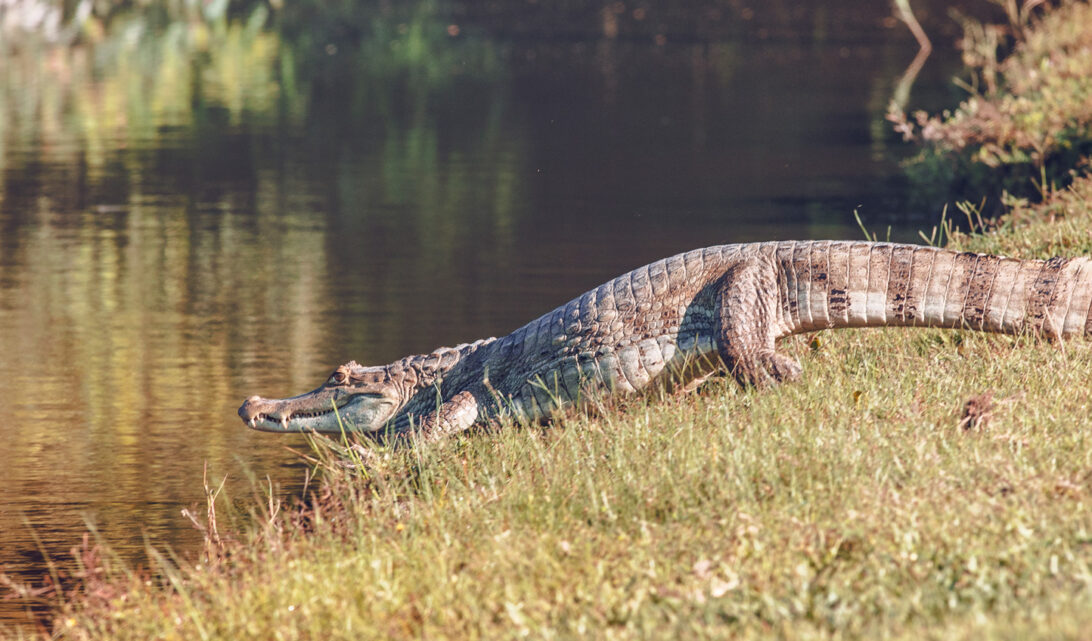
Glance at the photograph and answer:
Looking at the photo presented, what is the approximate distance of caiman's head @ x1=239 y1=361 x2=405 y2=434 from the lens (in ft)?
25.5

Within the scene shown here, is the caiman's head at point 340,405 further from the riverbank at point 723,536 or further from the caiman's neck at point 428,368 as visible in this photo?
the riverbank at point 723,536

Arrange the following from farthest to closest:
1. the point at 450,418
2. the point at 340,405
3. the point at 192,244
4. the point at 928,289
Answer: the point at 192,244 → the point at 340,405 → the point at 450,418 → the point at 928,289

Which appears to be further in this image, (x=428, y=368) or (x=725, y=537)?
(x=428, y=368)

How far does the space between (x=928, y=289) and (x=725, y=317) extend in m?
0.93

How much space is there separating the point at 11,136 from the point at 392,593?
57.7 ft

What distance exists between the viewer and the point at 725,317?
22.8ft

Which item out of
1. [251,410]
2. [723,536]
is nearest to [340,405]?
[251,410]

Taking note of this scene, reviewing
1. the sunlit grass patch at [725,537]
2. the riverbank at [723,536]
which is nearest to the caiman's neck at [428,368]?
the riverbank at [723,536]

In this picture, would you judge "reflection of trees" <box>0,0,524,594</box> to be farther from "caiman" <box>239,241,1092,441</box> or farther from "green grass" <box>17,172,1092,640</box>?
"green grass" <box>17,172,1092,640</box>

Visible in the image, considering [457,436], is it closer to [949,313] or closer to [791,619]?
[949,313]

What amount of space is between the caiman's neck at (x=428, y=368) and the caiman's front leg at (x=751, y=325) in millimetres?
1471

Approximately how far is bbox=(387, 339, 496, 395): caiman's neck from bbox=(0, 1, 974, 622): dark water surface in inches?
27.5

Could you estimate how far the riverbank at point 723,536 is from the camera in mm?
4344

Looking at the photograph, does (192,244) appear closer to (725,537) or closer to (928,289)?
(928,289)
